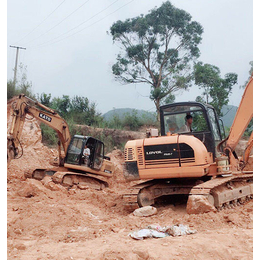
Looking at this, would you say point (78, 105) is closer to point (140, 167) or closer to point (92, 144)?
point (92, 144)

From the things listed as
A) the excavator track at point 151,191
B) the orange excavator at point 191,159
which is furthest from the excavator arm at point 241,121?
the excavator track at point 151,191

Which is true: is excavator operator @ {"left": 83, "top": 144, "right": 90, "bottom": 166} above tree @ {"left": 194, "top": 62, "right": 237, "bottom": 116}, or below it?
below

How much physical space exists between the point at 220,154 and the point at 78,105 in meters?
17.8

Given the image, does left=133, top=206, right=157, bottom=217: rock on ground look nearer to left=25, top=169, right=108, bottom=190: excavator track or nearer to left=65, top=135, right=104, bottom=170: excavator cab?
left=25, top=169, right=108, bottom=190: excavator track

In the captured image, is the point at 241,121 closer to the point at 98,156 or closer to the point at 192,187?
the point at 192,187

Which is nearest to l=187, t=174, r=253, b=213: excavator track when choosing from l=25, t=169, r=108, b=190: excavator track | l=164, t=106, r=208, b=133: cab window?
l=164, t=106, r=208, b=133: cab window

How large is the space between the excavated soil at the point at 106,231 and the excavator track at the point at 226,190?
0.27 m

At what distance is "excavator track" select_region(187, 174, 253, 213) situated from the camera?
21.1 feet

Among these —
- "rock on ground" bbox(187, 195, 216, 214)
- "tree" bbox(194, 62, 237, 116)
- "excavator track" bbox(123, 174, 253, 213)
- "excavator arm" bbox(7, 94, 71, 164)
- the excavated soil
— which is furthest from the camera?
"tree" bbox(194, 62, 237, 116)

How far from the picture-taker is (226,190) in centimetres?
711

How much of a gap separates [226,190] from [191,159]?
1.13 m

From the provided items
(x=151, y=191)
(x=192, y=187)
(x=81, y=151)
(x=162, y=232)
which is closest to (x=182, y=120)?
(x=192, y=187)

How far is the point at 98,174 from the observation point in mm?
12547

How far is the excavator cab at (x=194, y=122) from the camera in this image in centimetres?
756
